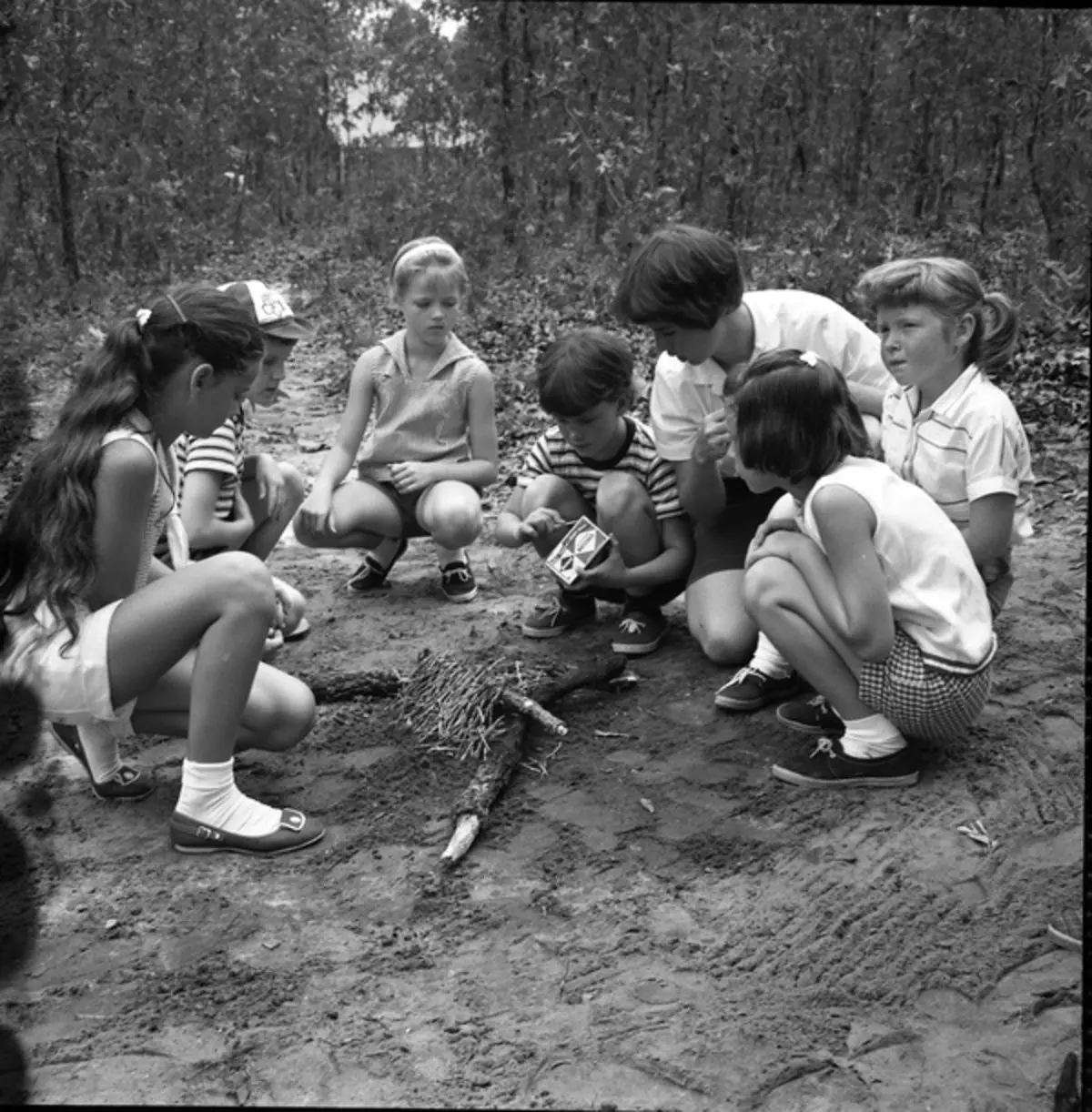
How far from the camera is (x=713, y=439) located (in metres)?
3.20

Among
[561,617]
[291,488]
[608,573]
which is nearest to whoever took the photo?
[608,573]

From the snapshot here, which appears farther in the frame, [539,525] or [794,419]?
[539,525]

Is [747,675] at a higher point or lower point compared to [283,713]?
lower

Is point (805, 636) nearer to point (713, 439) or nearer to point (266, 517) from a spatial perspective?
point (713, 439)

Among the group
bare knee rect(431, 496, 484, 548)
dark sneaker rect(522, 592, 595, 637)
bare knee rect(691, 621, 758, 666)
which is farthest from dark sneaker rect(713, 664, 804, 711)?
bare knee rect(431, 496, 484, 548)

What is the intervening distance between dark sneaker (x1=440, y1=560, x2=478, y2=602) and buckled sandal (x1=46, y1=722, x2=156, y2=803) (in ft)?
4.76

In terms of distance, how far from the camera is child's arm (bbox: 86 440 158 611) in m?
2.43

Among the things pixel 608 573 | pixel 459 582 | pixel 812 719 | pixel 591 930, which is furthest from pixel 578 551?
pixel 591 930

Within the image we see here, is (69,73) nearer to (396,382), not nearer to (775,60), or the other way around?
(775,60)

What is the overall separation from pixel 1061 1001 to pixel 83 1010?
1564mm

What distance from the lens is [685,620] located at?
12.5 ft

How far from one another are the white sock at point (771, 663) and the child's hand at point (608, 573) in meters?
0.49

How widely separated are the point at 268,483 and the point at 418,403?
613 mm

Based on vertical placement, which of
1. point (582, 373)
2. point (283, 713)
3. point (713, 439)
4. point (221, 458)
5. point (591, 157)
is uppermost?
point (591, 157)
